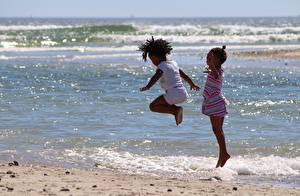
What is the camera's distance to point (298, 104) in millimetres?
15859

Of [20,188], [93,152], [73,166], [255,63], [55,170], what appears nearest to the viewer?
[20,188]

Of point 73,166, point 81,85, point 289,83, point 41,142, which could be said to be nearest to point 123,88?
point 81,85

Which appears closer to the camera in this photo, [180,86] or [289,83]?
[180,86]

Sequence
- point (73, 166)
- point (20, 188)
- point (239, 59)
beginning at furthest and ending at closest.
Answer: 1. point (239, 59)
2. point (73, 166)
3. point (20, 188)

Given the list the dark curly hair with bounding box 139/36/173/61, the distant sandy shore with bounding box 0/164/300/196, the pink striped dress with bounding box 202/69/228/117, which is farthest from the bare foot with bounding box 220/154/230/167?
the dark curly hair with bounding box 139/36/173/61

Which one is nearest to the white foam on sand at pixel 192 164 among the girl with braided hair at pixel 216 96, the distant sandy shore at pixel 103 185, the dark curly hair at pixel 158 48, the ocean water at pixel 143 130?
the ocean water at pixel 143 130

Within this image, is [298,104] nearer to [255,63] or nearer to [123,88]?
[123,88]

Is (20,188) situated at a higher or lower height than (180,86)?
lower

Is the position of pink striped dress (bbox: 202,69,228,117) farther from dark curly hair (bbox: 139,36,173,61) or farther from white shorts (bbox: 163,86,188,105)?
dark curly hair (bbox: 139,36,173,61)

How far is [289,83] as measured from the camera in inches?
850

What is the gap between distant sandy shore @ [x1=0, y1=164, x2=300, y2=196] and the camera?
7.45 m

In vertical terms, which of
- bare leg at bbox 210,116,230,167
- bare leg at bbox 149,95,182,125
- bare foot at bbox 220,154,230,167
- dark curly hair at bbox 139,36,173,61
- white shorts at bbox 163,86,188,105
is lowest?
bare foot at bbox 220,154,230,167

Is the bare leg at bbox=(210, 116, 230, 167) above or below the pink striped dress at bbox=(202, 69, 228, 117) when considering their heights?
below

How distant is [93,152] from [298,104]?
643cm
